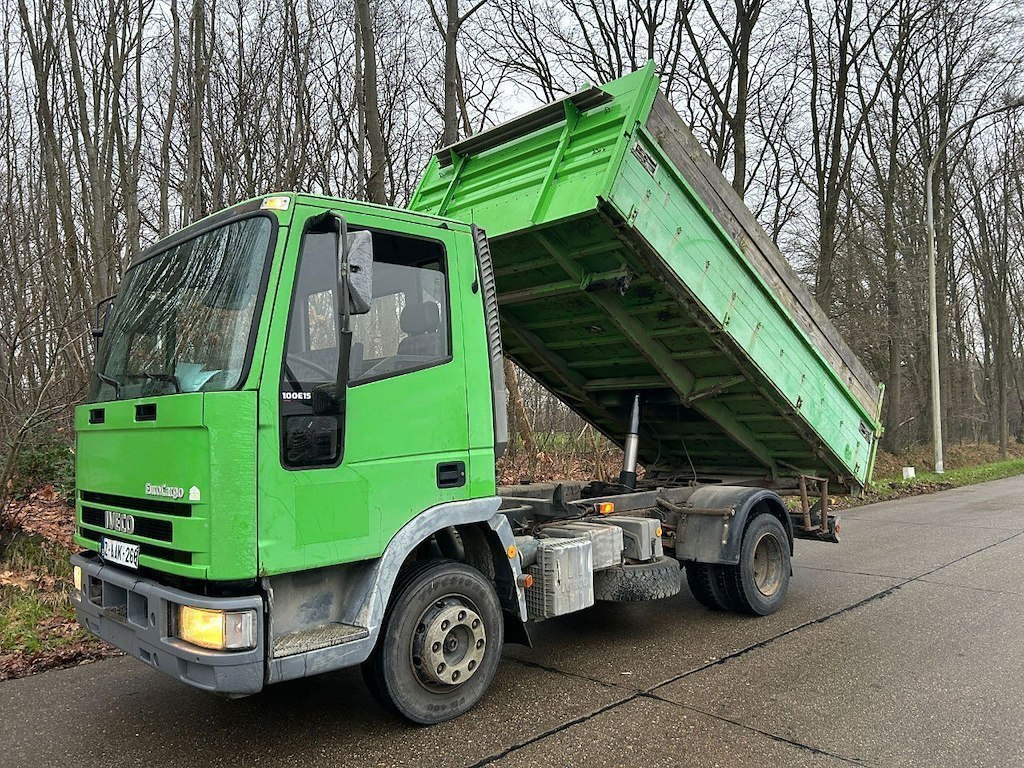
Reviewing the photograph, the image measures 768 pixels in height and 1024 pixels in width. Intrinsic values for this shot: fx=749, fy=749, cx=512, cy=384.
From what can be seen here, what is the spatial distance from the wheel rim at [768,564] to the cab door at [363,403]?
3.28m

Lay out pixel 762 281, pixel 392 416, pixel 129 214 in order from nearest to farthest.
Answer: pixel 392 416
pixel 762 281
pixel 129 214

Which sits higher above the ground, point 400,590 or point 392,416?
point 392,416

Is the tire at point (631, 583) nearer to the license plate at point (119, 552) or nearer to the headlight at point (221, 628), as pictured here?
the headlight at point (221, 628)

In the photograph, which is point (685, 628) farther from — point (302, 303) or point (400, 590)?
point (302, 303)

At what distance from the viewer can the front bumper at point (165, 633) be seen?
10.3ft

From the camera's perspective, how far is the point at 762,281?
5.52 metres

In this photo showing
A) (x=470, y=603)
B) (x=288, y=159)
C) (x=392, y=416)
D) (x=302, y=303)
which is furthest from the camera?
(x=288, y=159)

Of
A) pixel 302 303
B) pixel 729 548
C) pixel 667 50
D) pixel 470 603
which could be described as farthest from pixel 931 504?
pixel 302 303

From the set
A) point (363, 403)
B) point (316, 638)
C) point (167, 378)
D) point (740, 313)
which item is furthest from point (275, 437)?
point (740, 313)

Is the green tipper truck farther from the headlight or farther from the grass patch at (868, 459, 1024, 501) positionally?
the grass patch at (868, 459, 1024, 501)

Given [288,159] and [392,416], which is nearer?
[392,416]

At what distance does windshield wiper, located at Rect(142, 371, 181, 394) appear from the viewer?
3.38m

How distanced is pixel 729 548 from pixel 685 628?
0.70 m

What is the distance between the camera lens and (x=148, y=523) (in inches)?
135
